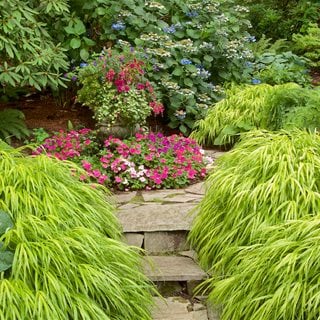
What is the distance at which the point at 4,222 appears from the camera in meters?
2.86

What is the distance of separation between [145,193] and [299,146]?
121 centimetres

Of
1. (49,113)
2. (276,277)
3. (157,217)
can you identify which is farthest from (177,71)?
(276,277)

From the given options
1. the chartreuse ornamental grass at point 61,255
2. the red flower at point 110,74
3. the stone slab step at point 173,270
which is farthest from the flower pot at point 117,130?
the stone slab step at point 173,270

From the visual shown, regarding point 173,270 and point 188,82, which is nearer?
point 173,270

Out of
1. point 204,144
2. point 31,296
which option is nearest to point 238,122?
point 204,144

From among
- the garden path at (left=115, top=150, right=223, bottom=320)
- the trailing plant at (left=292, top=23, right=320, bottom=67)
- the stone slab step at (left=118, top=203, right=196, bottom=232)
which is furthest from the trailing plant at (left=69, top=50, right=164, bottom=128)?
the trailing plant at (left=292, top=23, right=320, bottom=67)

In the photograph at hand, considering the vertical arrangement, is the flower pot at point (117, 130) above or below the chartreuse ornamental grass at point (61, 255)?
above

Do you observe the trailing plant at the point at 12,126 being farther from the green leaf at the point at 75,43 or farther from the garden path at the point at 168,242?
the garden path at the point at 168,242

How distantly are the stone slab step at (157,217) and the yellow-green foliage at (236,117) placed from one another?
1.40 meters

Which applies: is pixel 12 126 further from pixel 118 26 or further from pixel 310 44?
pixel 310 44

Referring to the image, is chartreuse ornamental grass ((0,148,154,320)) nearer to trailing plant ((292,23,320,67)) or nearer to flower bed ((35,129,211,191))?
flower bed ((35,129,211,191))

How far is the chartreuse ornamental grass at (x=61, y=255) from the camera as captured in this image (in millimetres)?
2510

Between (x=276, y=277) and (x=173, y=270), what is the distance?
84 cm

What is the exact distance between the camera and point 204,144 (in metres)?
5.40
